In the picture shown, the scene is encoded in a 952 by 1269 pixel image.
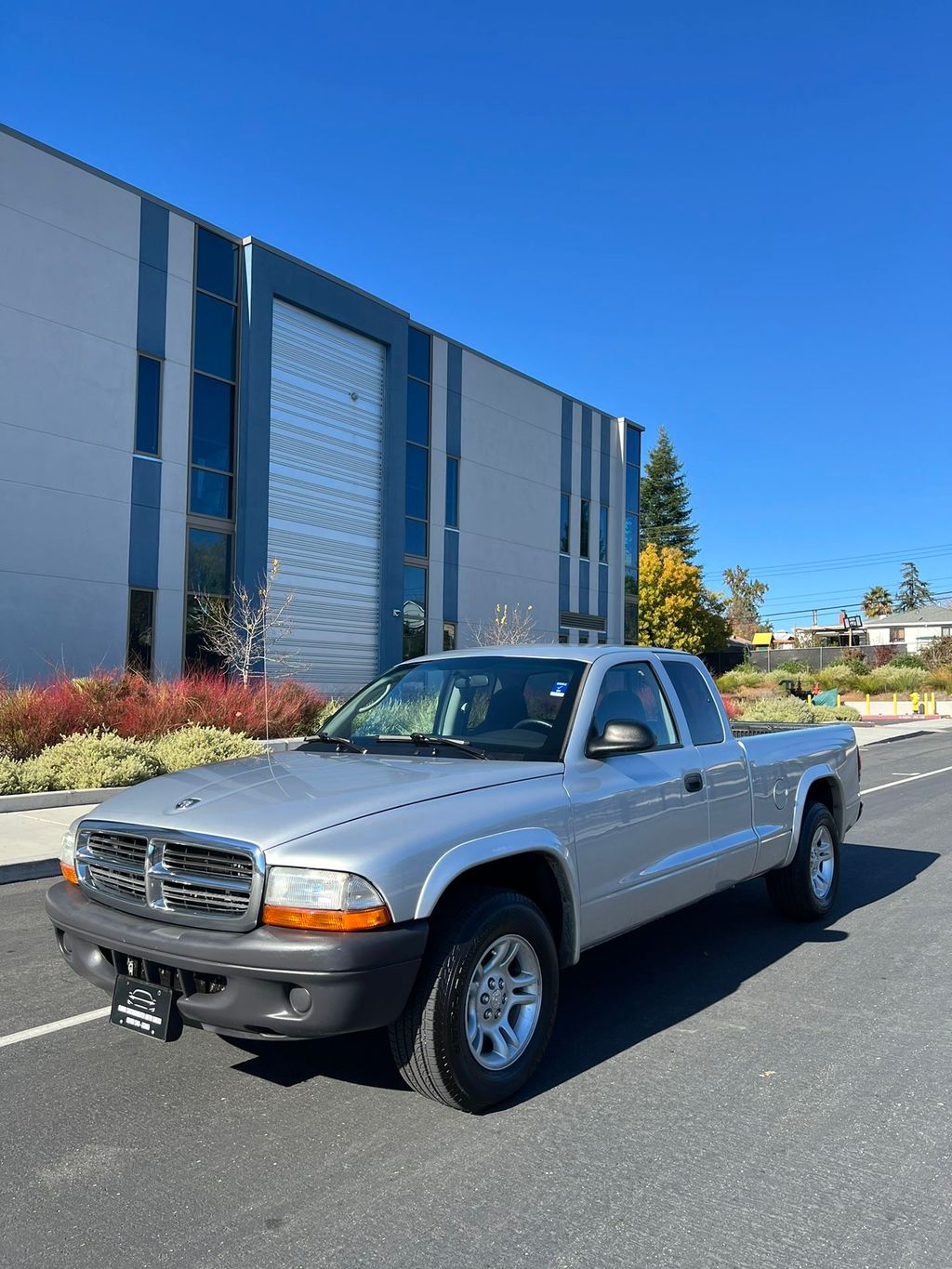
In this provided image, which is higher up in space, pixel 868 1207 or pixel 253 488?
pixel 253 488

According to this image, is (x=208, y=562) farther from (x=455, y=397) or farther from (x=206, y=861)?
(x=206, y=861)

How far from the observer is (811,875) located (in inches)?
257

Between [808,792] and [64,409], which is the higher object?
[64,409]

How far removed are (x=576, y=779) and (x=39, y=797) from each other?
26.4 ft

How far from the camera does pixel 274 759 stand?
482 cm

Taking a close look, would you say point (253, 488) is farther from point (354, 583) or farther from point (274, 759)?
point (274, 759)

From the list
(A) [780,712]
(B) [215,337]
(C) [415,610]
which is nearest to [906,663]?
(A) [780,712]

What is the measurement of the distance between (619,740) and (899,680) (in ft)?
152

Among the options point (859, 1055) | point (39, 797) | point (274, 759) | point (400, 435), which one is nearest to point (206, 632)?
point (400, 435)

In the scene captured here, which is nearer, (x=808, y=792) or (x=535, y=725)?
(x=535, y=725)

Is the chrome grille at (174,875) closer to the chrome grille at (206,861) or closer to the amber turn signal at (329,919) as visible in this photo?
the chrome grille at (206,861)

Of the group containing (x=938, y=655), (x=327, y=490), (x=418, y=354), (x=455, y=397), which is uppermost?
(x=418, y=354)

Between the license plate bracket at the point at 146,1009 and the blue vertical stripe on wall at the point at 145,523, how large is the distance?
708 inches

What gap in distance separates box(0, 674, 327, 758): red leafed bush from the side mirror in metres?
9.75
